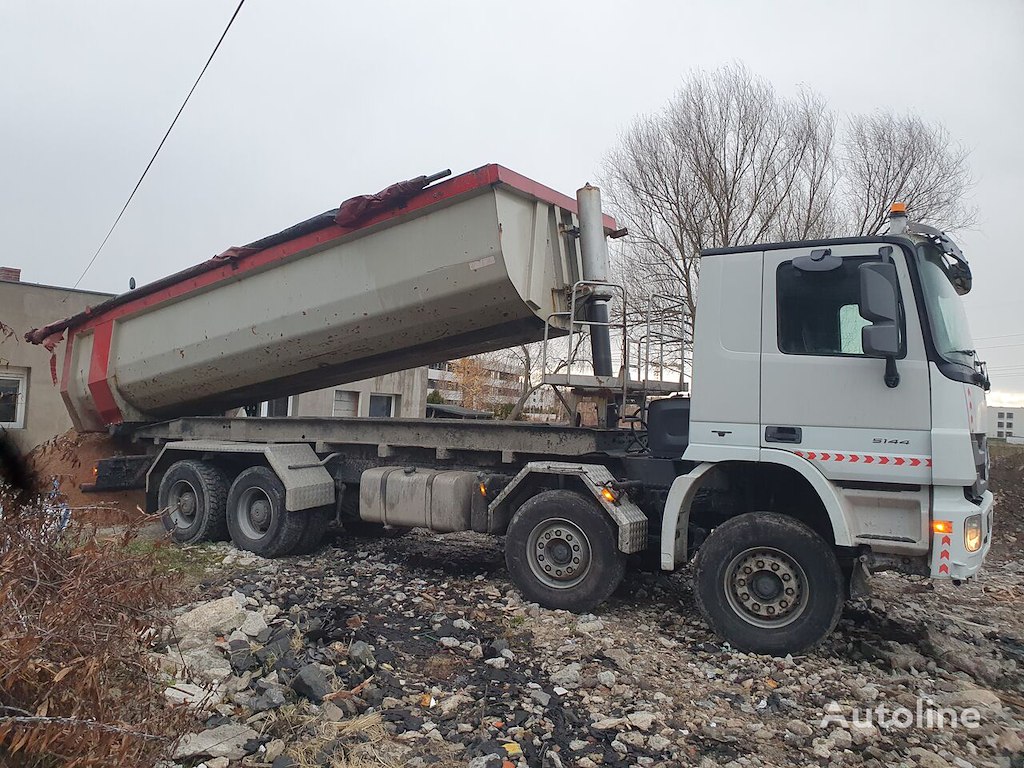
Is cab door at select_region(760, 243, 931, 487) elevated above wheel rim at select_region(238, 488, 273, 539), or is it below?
above

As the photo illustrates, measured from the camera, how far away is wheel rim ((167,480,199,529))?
7660mm

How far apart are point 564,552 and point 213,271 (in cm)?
444

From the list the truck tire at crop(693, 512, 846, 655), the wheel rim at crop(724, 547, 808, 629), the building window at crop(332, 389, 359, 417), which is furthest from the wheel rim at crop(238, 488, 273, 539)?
the building window at crop(332, 389, 359, 417)

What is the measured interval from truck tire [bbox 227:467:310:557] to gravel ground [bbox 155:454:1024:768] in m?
0.85

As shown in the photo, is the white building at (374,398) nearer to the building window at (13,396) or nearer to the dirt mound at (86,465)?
the building window at (13,396)

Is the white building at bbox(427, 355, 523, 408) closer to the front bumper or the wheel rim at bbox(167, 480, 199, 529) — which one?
the wheel rim at bbox(167, 480, 199, 529)

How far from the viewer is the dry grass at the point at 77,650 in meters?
2.35

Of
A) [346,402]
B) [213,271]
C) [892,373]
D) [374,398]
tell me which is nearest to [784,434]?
[892,373]

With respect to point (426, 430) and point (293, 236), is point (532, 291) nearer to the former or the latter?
point (426, 430)

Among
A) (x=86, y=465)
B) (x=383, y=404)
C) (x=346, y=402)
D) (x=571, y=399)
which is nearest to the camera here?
(x=571, y=399)

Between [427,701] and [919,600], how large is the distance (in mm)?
4577

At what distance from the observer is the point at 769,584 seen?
4676mm

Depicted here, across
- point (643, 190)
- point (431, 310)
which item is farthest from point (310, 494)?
point (643, 190)

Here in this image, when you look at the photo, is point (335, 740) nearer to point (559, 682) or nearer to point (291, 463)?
point (559, 682)
